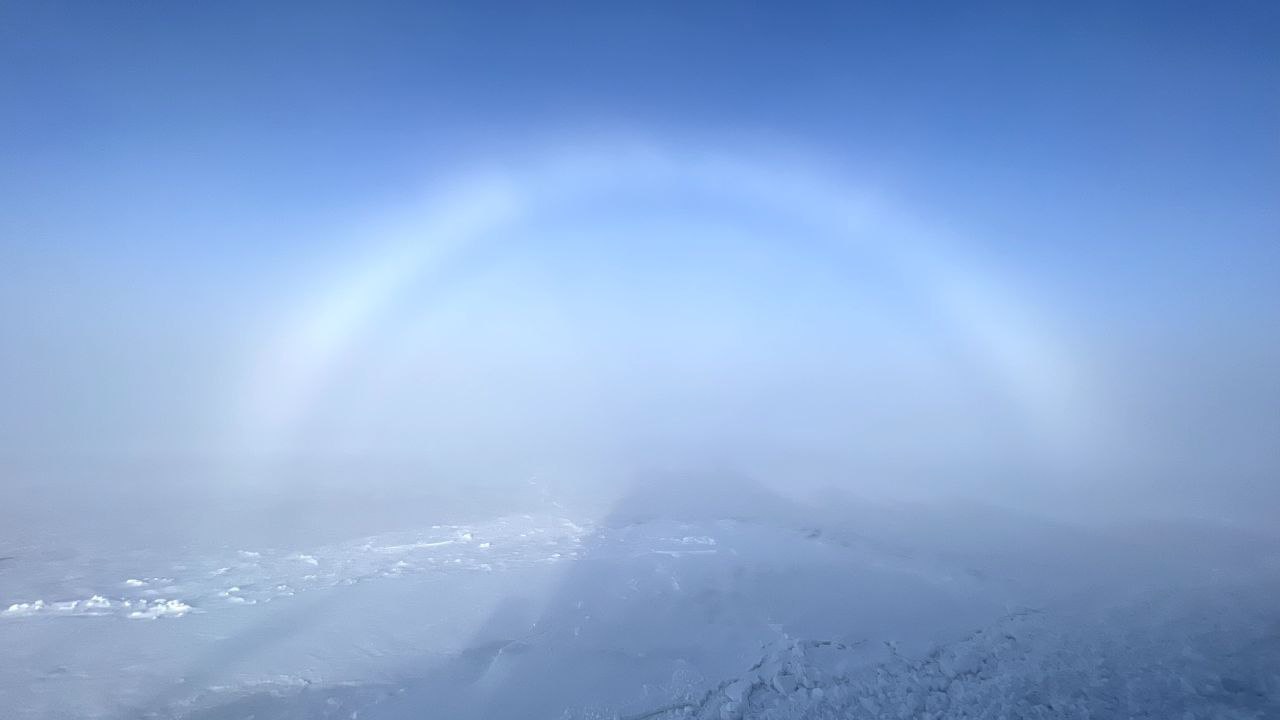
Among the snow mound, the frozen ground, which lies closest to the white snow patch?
the frozen ground

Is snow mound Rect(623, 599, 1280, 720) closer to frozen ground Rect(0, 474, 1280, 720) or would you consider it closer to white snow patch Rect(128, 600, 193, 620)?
frozen ground Rect(0, 474, 1280, 720)

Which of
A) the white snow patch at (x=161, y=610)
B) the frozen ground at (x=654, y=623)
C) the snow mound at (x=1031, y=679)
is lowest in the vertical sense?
the snow mound at (x=1031, y=679)

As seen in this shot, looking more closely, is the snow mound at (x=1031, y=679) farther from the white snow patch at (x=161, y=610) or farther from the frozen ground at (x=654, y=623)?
the white snow patch at (x=161, y=610)

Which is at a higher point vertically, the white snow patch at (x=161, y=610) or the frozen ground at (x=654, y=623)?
the white snow patch at (x=161, y=610)

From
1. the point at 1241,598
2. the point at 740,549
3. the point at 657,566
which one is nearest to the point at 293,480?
the point at 657,566

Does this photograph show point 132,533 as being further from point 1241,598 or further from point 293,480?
point 1241,598

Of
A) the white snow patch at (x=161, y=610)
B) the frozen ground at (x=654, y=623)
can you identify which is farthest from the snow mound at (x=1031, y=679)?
the white snow patch at (x=161, y=610)

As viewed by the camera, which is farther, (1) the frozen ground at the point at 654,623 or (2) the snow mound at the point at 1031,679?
(1) the frozen ground at the point at 654,623

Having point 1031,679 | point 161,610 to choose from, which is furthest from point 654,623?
point 161,610
